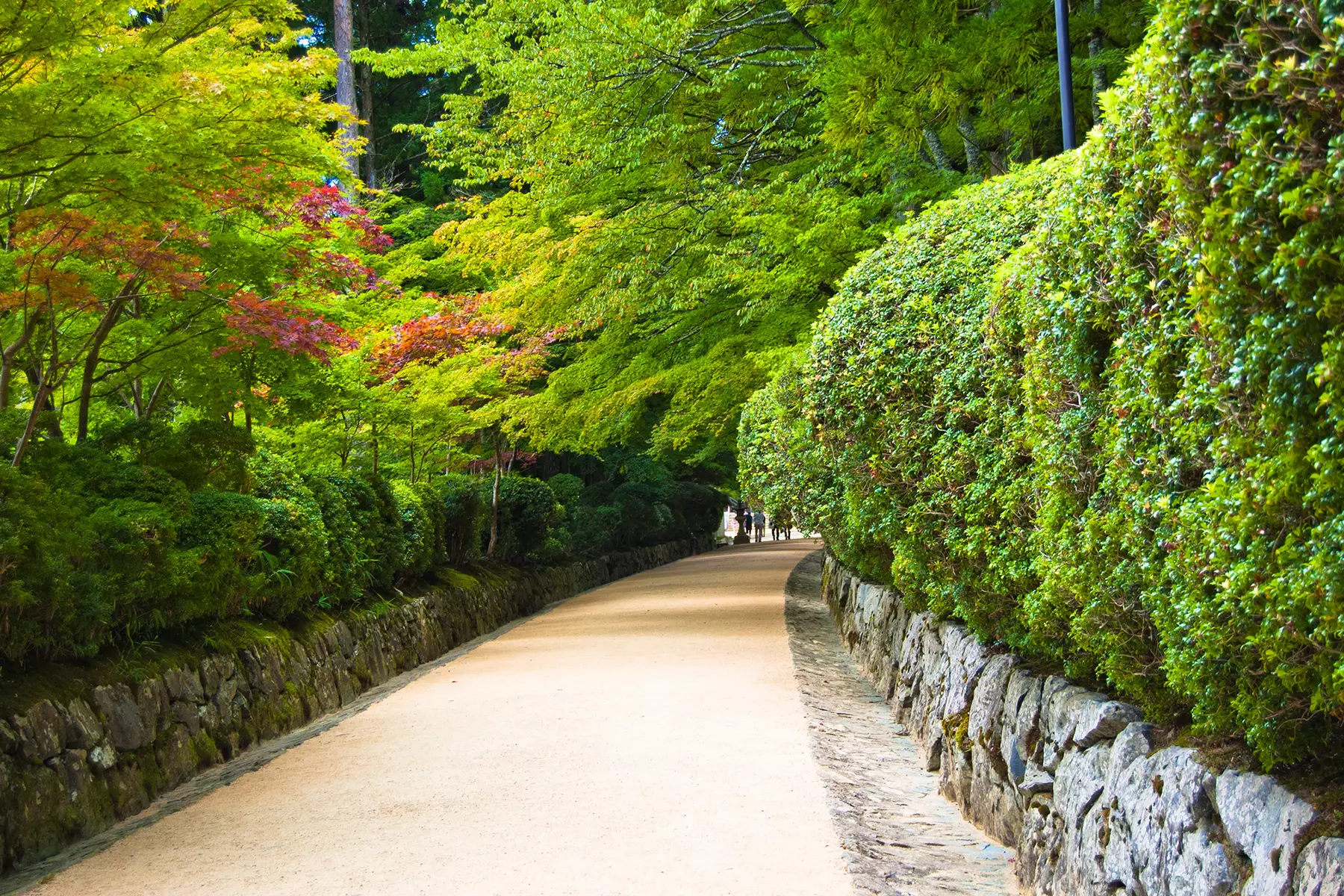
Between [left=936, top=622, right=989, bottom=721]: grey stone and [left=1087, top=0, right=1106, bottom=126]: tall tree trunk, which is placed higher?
[left=1087, top=0, right=1106, bottom=126]: tall tree trunk

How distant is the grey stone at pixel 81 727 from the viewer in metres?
5.45

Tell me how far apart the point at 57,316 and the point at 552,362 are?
16.4 m

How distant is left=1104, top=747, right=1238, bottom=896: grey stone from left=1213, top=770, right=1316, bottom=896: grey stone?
2.4 inches

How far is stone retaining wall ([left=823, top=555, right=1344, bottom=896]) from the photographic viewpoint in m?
2.56

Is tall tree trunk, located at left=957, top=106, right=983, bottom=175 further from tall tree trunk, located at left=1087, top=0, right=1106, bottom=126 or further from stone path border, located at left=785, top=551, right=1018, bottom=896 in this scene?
stone path border, located at left=785, top=551, right=1018, bottom=896

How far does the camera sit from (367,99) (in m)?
24.8

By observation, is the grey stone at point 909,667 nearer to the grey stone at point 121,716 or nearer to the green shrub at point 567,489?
the grey stone at point 121,716

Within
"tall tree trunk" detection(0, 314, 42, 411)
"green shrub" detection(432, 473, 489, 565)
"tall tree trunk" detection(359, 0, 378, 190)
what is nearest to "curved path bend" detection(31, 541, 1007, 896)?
"tall tree trunk" detection(0, 314, 42, 411)

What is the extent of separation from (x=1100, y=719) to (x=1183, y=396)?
59.0 inches

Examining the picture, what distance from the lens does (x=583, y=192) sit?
1634cm

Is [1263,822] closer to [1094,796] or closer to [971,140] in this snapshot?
[1094,796]

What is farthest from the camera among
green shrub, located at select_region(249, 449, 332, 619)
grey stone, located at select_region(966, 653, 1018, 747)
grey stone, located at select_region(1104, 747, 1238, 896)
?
green shrub, located at select_region(249, 449, 332, 619)

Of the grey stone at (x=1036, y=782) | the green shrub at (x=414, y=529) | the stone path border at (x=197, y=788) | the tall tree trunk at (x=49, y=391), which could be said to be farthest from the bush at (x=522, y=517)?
the grey stone at (x=1036, y=782)

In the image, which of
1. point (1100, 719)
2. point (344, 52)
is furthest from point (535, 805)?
point (344, 52)
